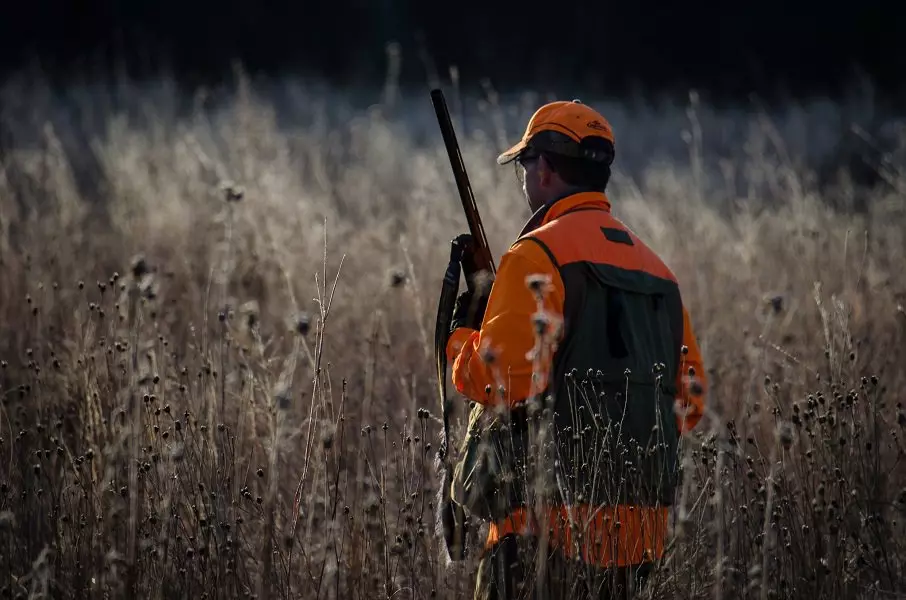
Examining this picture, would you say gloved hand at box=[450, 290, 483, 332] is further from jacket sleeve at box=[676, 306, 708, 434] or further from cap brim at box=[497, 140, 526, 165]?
jacket sleeve at box=[676, 306, 708, 434]

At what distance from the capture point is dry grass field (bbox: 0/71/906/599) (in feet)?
10.5

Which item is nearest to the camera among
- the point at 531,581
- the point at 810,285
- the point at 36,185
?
the point at 531,581

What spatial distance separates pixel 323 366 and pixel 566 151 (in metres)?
2.01

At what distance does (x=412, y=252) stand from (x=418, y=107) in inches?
387

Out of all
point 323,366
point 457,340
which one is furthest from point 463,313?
point 323,366

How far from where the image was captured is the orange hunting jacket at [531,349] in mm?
3023

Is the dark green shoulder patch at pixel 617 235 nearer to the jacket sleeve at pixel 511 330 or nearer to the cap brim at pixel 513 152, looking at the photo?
the jacket sleeve at pixel 511 330

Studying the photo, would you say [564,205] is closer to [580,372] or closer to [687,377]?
[580,372]

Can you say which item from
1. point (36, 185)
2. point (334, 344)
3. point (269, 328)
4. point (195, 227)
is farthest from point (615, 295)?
point (36, 185)

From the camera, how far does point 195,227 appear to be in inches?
315

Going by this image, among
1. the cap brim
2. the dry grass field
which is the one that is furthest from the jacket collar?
the dry grass field

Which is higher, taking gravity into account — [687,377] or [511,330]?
[511,330]

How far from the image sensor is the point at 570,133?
3344 mm

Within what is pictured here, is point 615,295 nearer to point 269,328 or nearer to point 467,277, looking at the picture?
point 467,277
